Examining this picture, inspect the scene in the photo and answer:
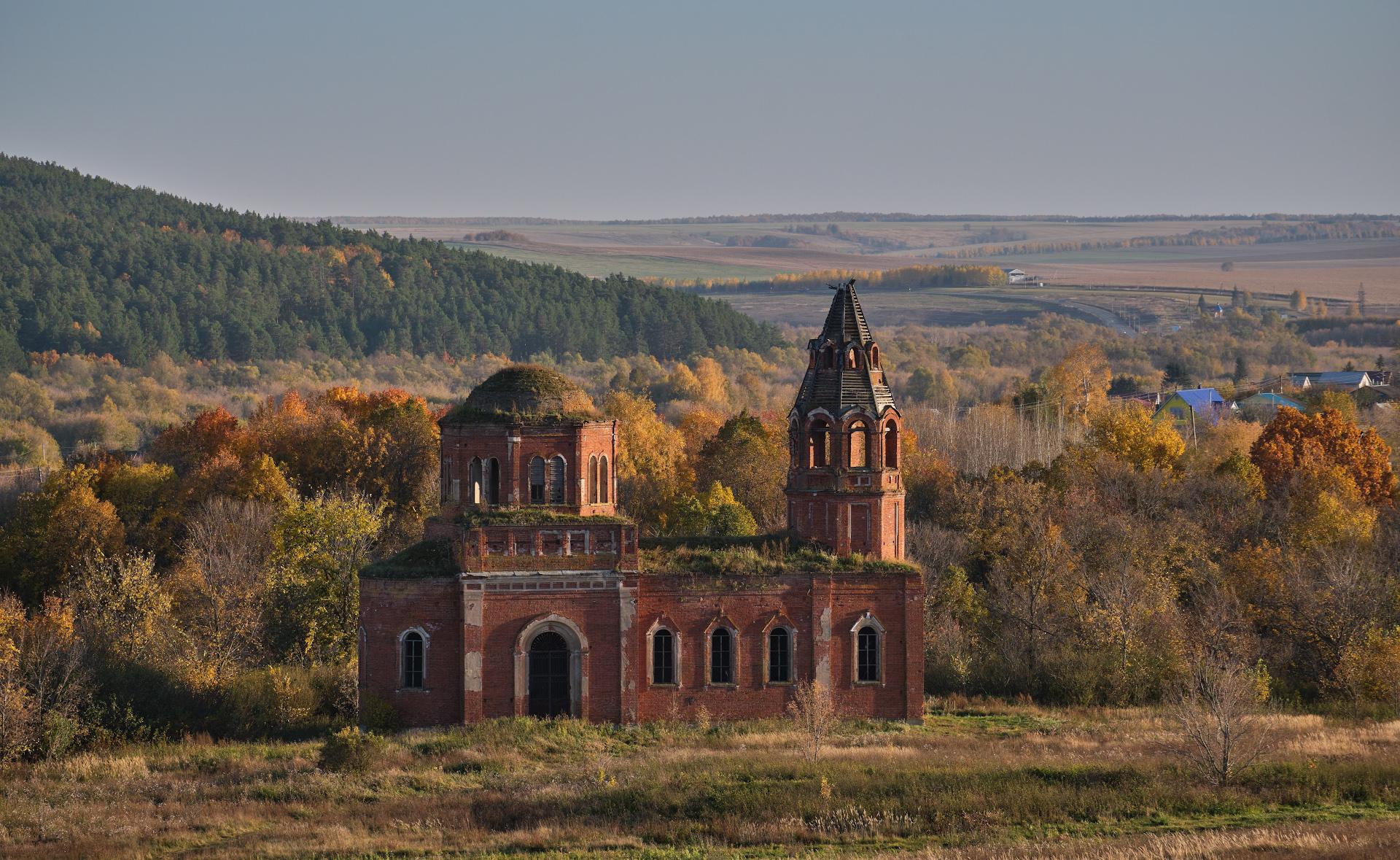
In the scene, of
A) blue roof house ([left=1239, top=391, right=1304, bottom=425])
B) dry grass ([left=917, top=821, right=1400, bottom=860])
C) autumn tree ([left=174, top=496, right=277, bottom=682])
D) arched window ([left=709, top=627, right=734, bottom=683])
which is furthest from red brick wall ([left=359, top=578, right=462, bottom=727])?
blue roof house ([left=1239, top=391, right=1304, bottom=425])

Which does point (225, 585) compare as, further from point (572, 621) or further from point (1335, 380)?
point (1335, 380)

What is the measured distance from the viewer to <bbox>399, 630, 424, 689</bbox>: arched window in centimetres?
4812

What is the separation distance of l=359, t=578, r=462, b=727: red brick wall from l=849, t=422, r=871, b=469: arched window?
1144cm

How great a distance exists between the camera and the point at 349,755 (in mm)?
44125

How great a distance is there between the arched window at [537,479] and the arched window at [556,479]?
193 mm

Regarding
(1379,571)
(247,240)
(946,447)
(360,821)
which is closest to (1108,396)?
(946,447)

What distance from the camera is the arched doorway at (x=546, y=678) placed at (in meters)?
48.2

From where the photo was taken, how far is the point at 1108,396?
429 feet

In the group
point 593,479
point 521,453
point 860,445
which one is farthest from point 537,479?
point 860,445

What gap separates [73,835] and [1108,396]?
100m

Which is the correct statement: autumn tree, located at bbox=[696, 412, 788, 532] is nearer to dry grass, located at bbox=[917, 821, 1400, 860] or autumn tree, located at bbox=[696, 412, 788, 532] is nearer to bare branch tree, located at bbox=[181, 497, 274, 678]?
bare branch tree, located at bbox=[181, 497, 274, 678]

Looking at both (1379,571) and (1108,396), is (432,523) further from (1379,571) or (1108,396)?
(1108,396)

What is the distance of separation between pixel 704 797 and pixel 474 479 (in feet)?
41.2

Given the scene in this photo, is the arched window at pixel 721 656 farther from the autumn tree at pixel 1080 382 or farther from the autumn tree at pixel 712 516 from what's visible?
the autumn tree at pixel 1080 382
